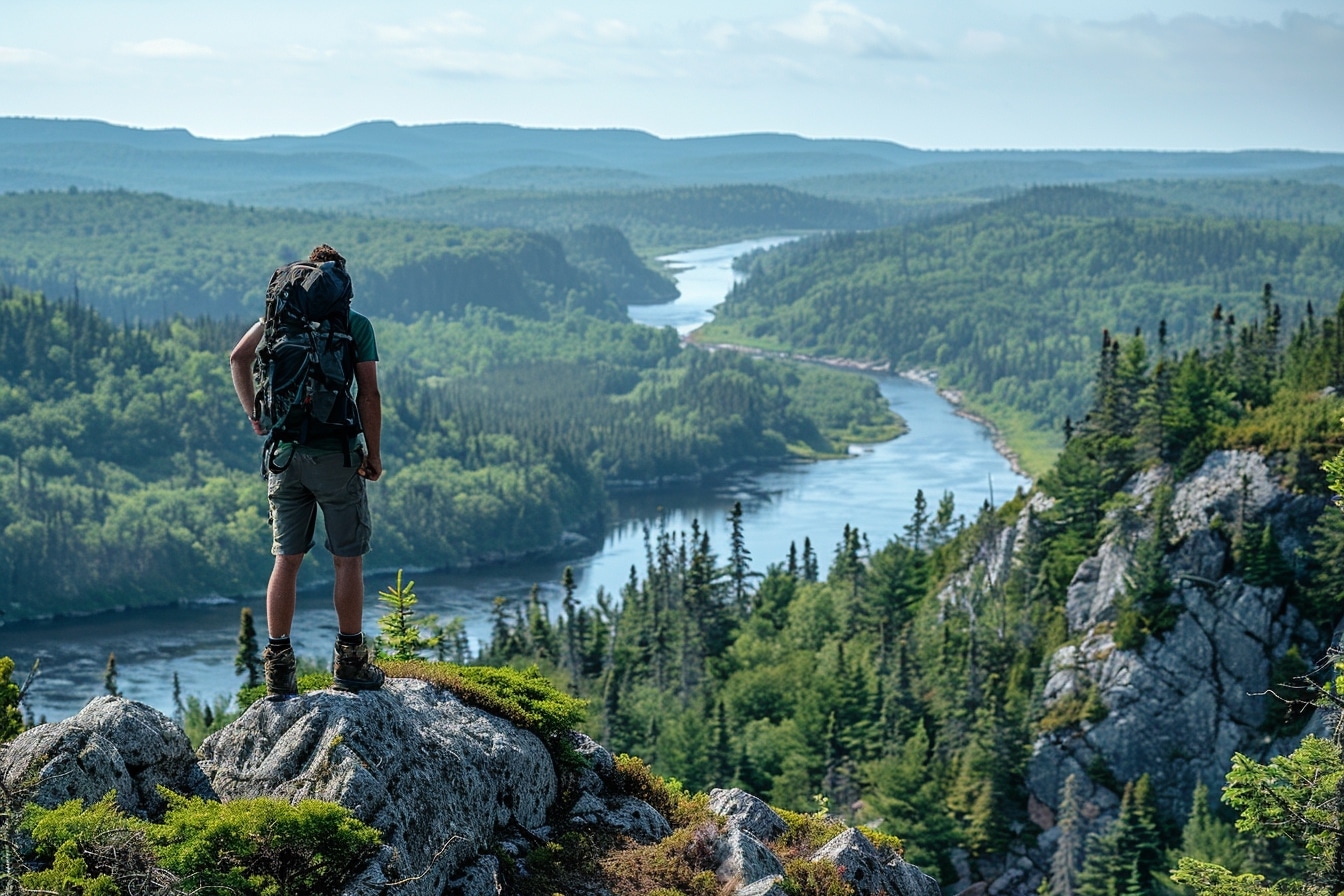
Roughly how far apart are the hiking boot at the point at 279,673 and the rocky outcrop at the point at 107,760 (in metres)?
1.14

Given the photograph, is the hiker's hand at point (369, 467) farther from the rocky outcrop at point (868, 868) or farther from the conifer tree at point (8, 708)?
the rocky outcrop at point (868, 868)

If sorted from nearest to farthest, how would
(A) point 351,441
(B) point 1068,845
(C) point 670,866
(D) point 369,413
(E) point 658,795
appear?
1. (A) point 351,441
2. (D) point 369,413
3. (C) point 670,866
4. (E) point 658,795
5. (B) point 1068,845

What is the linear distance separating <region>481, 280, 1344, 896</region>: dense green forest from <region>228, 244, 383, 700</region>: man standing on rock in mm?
54915

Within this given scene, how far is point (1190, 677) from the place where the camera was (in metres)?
80.7

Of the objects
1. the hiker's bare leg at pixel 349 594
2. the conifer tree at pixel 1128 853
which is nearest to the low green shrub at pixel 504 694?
the hiker's bare leg at pixel 349 594

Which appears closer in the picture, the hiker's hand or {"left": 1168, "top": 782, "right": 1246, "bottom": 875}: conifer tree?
the hiker's hand

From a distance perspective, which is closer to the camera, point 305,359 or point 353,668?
point 305,359

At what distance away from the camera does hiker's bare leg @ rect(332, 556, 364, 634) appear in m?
16.7

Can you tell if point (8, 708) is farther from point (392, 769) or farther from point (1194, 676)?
point (1194, 676)

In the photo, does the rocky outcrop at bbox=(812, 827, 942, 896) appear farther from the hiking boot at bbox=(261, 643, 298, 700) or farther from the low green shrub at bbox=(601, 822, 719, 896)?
the hiking boot at bbox=(261, 643, 298, 700)

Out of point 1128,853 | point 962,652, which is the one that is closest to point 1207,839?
point 1128,853

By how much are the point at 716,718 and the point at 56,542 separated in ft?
435

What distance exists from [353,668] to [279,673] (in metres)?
0.88

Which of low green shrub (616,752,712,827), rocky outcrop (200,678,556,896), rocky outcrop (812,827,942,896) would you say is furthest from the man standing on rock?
rocky outcrop (812,827,942,896)
